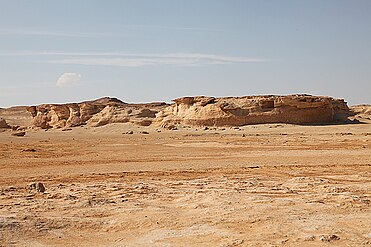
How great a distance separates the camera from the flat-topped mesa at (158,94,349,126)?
124 ft

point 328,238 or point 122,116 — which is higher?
point 122,116

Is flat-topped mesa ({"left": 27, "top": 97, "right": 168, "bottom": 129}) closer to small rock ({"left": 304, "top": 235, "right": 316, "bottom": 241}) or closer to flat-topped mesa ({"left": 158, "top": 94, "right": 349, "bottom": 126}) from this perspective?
flat-topped mesa ({"left": 158, "top": 94, "right": 349, "bottom": 126})

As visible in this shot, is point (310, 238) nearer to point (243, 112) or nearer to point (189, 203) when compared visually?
point (189, 203)

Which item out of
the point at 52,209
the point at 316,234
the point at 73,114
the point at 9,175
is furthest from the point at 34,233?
the point at 73,114

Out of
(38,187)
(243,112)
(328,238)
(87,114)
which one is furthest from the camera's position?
(87,114)

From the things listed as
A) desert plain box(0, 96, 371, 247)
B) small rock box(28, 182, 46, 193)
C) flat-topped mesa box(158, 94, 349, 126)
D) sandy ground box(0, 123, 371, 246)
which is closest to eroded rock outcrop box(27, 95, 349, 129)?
flat-topped mesa box(158, 94, 349, 126)

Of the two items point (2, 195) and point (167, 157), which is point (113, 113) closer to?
point (167, 157)

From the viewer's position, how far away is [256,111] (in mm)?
37906

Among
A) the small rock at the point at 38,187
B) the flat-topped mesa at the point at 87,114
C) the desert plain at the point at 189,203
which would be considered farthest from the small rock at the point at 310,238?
the flat-topped mesa at the point at 87,114

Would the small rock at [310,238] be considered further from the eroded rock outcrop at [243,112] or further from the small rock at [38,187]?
the eroded rock outcrop at [243,112]

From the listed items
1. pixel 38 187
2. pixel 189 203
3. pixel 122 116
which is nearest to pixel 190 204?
pixel 189 203

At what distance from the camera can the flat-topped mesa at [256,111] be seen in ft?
124

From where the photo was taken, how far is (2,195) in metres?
9.33

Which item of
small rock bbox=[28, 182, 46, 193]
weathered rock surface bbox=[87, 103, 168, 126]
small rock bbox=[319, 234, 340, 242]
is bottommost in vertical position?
small rock bbox=[319, 234, 340, 242]
